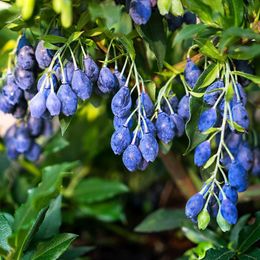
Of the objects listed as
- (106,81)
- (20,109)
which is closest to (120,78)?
(106,81)

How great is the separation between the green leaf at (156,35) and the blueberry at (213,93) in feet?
0.31

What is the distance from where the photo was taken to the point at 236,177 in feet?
3.08

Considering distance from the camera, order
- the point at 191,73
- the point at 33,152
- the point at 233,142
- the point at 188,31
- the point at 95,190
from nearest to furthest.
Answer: the point at 188,31, the point at 191,73, the point at 233,142, the point at 33,152, the point at 95,190

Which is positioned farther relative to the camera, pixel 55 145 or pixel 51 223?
pixel 55 145

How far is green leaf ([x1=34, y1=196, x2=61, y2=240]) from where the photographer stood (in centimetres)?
111

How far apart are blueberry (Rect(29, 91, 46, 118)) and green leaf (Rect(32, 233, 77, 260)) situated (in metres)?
0.19

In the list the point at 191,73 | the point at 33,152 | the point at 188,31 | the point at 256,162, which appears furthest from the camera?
the point at 33,152

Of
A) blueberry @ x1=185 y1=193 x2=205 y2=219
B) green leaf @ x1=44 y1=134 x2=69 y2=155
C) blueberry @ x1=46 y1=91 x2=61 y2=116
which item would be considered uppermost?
blueberry @ x1=46 y1=91 x2=61 y2=116

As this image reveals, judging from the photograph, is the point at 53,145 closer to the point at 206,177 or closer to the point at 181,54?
the point at 181,54

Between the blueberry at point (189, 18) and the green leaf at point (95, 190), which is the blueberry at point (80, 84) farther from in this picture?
the green leaf at point (95, 190)

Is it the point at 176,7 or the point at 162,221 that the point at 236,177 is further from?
the point at 162,221

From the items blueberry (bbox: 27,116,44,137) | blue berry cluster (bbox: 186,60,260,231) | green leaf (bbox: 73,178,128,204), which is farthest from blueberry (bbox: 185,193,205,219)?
green leaf (bbox: 73,178,128,204)

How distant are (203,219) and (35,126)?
467mm

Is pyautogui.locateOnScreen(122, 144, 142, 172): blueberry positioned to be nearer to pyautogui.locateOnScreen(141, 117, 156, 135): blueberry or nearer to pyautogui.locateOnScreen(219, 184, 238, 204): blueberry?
pyautogui.locateOnScreen(141, 117, 156, 135): blueberry
